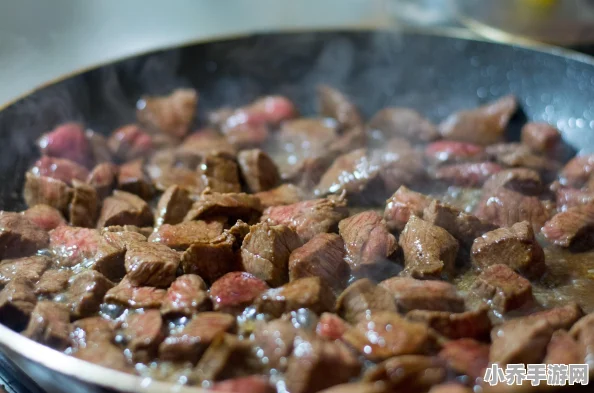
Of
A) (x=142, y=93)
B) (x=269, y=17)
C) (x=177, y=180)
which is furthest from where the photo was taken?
(x=269, y=17)

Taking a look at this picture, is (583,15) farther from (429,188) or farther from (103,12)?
(103,12)

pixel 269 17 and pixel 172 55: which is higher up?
pixel 269 17

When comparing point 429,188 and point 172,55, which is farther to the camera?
point 172,55

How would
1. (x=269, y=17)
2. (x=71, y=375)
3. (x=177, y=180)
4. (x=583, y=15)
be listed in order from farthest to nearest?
1. (x=269, y=17)
2. (x=583, y=15)
3. (x=177, y=180)
4. (x=71, y=375)

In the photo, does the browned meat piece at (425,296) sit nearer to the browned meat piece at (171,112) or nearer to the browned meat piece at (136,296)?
the browned meat piece at (136,296)

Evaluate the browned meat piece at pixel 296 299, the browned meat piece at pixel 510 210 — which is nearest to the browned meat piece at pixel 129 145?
the browned meat piece at pixel 296 299

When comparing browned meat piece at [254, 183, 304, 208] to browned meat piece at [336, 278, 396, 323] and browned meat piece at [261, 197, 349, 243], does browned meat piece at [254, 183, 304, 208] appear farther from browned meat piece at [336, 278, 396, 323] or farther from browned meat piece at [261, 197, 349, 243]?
browned meat piece at [336, 278, 396, 323]

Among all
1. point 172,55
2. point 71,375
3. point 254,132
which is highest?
point 172,55

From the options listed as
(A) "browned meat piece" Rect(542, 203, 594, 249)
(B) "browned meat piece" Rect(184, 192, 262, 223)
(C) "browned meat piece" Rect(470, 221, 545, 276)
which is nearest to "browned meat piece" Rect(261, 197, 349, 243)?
(B) "browned meat piece" Rect(184, 192, 262, 223)

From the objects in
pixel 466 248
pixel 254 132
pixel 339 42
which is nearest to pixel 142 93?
pixel 254 132
